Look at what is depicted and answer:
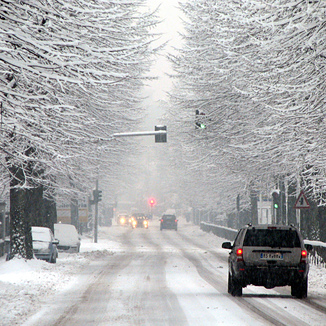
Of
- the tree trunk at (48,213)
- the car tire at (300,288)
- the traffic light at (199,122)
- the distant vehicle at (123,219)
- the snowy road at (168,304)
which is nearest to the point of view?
the snowy road at (168,304)

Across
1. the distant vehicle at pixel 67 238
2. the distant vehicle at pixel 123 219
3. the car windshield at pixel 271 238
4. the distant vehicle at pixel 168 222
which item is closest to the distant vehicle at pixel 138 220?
the distant vehicle at pixel 123 219

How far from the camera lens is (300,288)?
573 inches

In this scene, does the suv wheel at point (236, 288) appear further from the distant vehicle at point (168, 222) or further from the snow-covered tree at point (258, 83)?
the distant vehicle at point (168, 222)

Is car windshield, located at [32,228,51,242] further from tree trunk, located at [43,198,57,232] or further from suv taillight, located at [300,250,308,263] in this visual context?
suv taillight, located at [300,250,308,263]

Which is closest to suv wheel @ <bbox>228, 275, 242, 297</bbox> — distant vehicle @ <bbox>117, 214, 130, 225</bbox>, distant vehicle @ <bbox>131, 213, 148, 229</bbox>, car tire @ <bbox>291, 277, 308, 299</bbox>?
car tire @ <bbox>291, 277, 308, 299</bbox>

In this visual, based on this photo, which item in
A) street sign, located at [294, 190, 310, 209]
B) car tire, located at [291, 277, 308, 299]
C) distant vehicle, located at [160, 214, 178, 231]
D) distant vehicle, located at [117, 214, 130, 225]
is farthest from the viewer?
distant vehicle, located at [117, 214, 130, 225]

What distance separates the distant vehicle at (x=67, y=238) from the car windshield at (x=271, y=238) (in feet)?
56.9

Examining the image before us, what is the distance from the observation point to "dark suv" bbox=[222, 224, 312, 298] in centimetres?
1454

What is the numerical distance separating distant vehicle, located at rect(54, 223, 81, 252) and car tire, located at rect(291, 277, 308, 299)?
58.5 feet

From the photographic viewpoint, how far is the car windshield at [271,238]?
48.4 feet

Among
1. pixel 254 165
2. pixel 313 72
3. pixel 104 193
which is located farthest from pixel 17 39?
pixel 104 193

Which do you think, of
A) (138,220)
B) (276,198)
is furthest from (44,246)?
(138,220)

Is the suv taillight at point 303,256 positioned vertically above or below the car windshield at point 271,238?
below

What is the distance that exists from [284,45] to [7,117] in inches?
238
